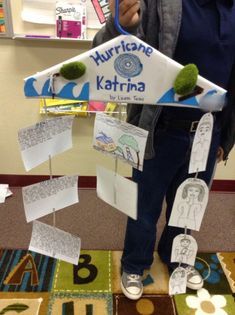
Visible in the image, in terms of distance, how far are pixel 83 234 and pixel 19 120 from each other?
2.48 feet

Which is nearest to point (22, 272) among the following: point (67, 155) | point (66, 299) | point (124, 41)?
point (66, 299)

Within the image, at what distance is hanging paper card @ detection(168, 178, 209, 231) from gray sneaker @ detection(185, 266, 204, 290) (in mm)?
441

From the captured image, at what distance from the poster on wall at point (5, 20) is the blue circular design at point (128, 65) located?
3.74 feet

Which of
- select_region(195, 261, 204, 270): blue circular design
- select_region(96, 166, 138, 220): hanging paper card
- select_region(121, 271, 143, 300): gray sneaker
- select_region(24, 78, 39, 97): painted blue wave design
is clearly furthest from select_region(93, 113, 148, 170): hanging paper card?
select_region(195, 261, 204, 270): blue circular design

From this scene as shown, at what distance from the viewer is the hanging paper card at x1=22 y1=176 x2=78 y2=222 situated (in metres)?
0.94

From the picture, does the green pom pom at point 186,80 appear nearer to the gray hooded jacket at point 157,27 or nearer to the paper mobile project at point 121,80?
the paper mobile project at point 121,80

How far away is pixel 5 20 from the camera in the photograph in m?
1.66

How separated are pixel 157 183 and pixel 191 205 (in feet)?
Result: 0.55

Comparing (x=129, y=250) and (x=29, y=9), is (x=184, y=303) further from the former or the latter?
(x=29, y=9)

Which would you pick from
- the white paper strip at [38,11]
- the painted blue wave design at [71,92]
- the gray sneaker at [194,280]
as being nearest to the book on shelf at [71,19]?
the white paper strip at [38,11]

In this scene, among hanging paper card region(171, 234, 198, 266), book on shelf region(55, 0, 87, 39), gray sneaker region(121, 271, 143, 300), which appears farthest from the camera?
book on shelf region(55, 0, 87, 39)

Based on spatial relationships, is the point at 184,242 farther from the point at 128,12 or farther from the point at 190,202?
the point at 128,12

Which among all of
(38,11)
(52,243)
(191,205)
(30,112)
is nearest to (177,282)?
(191,205)

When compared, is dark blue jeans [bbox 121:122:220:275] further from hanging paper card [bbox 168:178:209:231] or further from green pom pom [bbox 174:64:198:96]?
green pom pom [bbox 174:64:198:96]
